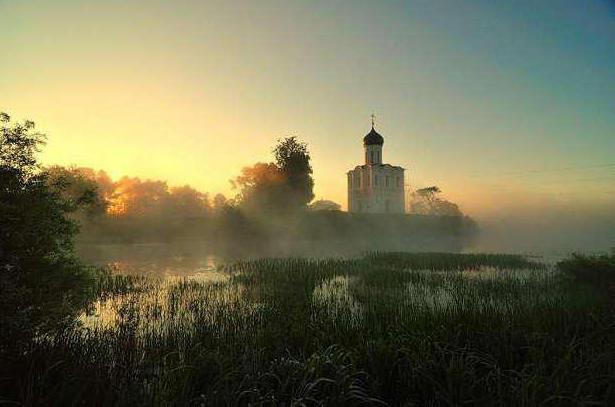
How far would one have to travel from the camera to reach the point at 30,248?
7.62 m

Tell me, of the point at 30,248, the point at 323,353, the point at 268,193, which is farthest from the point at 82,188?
the point at 323,353

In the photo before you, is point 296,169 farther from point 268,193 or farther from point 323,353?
point 323,353

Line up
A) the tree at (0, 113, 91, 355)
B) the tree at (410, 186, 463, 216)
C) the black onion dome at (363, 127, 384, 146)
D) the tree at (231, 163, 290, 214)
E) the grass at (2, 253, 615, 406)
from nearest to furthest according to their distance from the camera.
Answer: the grass at (2, 253, 615, 406)
the tree at (0, 113, 91, 355)
the tree at (231, 163, 290, 214)
the black onion dome at (363, 127, 384, 146)
the tree at (410, 186, 463, 216)

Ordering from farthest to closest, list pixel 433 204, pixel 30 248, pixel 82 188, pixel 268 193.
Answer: pixel 433 204 < pixel 268 193 < pixel 82 188 < pixel 30 248

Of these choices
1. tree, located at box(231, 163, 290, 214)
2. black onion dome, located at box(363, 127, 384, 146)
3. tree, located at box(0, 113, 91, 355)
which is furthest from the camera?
black onion dome, located at box(363, 127, 384, 146)

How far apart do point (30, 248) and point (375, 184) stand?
69.5 meters

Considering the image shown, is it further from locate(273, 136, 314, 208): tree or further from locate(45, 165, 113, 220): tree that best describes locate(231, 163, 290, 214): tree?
locate(45, 165, 113, 220): tree

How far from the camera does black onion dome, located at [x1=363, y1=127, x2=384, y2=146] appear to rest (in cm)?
7362

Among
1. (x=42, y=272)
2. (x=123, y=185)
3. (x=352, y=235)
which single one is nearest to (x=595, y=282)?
A: (x=42, y=272)

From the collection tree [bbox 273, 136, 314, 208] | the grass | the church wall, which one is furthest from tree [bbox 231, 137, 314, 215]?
the grass

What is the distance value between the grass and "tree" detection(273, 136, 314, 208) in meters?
48.3

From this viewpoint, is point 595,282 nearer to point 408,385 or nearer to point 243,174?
point 408,385

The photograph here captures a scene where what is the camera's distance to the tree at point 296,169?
207 feet

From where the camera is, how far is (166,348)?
759cm
